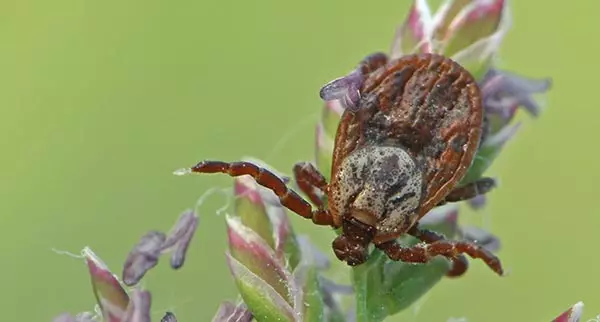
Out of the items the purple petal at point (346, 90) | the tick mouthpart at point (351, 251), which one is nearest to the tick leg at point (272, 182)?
the tick mouthpart at point (351, 251)

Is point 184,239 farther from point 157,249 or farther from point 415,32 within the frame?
point 415,32

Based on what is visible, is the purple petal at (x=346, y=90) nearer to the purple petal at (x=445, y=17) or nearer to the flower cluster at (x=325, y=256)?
the flower cluster at (x=325, y=256)

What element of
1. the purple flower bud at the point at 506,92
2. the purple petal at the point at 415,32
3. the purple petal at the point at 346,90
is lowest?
the purple flower bud at the point at 506,92

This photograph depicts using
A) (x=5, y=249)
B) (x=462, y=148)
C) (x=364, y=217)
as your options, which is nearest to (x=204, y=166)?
(x=364, y=217)

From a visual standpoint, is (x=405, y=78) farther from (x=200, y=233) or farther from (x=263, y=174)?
(x=200, y=233)

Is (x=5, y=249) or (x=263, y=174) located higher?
(x=263, y=174)

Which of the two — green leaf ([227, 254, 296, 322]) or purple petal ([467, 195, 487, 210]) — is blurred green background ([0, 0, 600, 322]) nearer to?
purple petal ([467, 195, 487, 210])
